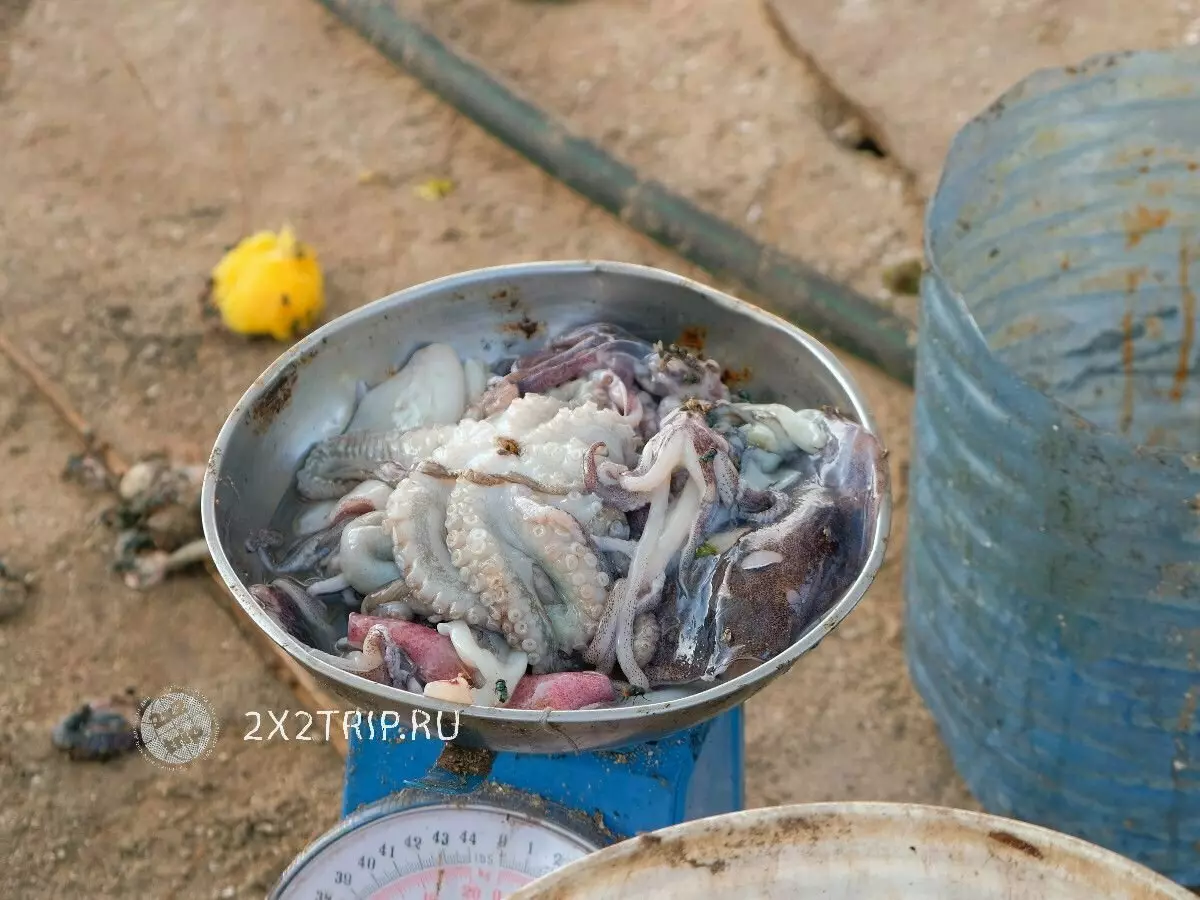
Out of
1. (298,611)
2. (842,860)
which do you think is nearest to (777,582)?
(842,860)

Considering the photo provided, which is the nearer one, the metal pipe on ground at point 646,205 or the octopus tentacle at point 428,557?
the octopus tentacle at point 428,557

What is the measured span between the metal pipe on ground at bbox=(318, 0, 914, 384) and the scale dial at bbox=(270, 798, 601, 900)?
1925 millimetres

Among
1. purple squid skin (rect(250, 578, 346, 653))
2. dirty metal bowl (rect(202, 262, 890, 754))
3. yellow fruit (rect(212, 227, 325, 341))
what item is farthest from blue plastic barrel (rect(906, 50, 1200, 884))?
yellow fruit (rect(212, 227, 325, 341))

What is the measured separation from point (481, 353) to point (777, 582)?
53 centimetres

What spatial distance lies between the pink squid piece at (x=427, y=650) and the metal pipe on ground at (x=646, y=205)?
6.24 ft

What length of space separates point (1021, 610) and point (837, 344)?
1164 millimetres

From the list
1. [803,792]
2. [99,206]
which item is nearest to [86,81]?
[99,206]

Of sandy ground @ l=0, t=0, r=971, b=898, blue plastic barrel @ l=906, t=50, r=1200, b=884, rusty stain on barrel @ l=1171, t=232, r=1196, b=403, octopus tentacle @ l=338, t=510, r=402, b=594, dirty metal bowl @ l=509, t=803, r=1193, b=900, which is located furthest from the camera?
sandy ground @ l=0, t=0, r=971, b=898

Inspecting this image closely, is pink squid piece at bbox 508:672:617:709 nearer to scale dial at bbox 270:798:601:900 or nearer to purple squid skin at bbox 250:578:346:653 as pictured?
scale dial at bbox 270:798:601:900

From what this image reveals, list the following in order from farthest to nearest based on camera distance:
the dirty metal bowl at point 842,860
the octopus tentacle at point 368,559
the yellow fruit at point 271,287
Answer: the yellow fruit at point 271,287
the octopus tentacle at point 368,559
the dirty metal bowl at point 842,860

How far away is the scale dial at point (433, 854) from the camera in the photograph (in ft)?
4.09

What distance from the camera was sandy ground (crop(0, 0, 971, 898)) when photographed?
2367mm

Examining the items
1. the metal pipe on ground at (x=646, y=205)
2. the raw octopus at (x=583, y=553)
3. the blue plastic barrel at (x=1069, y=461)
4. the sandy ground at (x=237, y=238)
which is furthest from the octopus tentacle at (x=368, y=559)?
the metal pipe on ground at (x=646, y=205)

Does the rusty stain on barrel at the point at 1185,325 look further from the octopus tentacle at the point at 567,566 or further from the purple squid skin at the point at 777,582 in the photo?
the octopus tentacle at the point at 567,566
